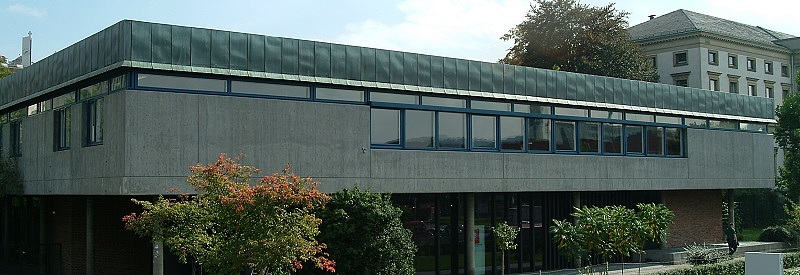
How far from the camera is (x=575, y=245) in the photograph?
24.7 metres

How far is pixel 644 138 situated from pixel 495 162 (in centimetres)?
897

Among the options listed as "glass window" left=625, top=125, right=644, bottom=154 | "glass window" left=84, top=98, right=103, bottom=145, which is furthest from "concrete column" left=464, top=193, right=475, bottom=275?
"glass window" left=84, top=98, right=103, bottom=145

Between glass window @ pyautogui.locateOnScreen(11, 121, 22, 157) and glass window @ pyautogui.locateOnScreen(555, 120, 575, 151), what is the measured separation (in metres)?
18.2

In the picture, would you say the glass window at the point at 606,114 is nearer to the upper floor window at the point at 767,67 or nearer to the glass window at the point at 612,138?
the glass window at the point at 612,138

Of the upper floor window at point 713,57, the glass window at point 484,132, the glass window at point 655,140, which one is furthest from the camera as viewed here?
the upper floor window at point 713,57

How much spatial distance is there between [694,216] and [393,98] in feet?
62.5

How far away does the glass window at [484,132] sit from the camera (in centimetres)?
2714

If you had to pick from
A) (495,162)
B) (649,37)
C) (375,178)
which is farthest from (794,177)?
(375,178)

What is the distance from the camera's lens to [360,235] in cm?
2116

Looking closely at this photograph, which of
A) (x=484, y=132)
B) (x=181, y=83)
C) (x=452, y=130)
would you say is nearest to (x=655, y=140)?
(x=484, y=132)

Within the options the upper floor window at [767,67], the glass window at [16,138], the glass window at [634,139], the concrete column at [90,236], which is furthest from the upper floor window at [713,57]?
the concrete column at [90,236]

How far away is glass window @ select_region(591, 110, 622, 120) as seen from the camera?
31.4 m

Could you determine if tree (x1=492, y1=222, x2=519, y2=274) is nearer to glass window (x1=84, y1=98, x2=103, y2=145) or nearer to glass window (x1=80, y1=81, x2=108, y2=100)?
glass window (x1=84, y1=98, x2=103, y2=145)

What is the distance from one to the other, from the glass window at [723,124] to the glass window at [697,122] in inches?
21.4
